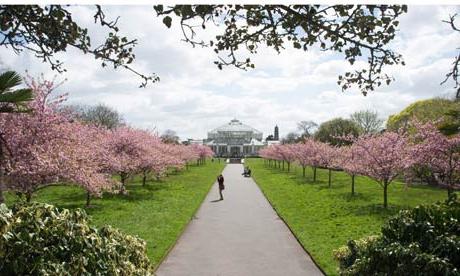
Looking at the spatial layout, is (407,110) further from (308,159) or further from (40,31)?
(40,31)

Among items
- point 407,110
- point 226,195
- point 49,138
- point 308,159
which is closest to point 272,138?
point 407,110

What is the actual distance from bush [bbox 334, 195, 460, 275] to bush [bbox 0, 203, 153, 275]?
3.59m

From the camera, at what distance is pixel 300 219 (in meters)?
17.9

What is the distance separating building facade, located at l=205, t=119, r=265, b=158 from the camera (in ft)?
468

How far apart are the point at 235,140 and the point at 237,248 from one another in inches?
5261

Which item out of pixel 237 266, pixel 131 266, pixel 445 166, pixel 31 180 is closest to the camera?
pixel 131 266

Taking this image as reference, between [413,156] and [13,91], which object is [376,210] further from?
[13,91]

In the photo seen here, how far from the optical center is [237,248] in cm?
1277

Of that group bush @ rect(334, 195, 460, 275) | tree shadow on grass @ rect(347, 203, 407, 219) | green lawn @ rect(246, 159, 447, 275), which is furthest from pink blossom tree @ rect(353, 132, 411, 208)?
bush @ rect(334, 195, 460, 275)

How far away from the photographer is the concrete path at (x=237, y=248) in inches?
411

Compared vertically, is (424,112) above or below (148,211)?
above

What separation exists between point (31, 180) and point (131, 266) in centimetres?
1002

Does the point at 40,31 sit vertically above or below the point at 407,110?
below

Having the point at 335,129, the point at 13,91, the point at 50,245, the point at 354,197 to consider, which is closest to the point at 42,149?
the point at 13,91
